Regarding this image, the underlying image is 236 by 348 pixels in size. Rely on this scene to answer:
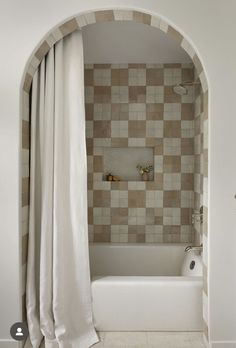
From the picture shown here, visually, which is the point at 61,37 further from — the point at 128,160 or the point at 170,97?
the point at 128,160

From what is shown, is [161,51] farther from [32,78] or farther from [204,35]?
[32,78]

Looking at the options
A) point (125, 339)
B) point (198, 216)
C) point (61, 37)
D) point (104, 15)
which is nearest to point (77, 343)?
point (125, 339)

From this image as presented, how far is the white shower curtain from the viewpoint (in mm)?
2963

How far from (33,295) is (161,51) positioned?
98.2 inches

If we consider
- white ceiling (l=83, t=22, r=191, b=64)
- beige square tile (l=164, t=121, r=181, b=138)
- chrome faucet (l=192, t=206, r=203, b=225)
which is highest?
white ceiling (l=83, t=22, r=191, b=64)

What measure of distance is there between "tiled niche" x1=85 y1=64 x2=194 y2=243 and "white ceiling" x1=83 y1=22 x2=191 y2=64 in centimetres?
11

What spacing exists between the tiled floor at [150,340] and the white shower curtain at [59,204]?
12 cm

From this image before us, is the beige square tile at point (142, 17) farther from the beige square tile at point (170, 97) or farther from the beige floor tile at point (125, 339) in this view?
the beige floor tile at point (125, 339)

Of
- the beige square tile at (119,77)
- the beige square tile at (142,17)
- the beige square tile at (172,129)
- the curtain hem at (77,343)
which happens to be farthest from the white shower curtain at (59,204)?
the beige square tile at (172,129)

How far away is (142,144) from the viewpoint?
4.21 metres

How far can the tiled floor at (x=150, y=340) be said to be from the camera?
9.57ft

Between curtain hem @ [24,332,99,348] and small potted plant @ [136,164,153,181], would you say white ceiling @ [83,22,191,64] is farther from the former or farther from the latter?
curtain hem @ [24,332,99,348]

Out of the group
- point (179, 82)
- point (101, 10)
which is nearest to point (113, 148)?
point (179, 82)

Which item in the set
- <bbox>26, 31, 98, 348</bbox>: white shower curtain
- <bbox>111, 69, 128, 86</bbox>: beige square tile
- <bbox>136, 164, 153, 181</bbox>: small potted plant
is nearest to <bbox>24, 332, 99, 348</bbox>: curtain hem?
<bbox>26, 31, 98, 348</bbox>: white shower curtain
